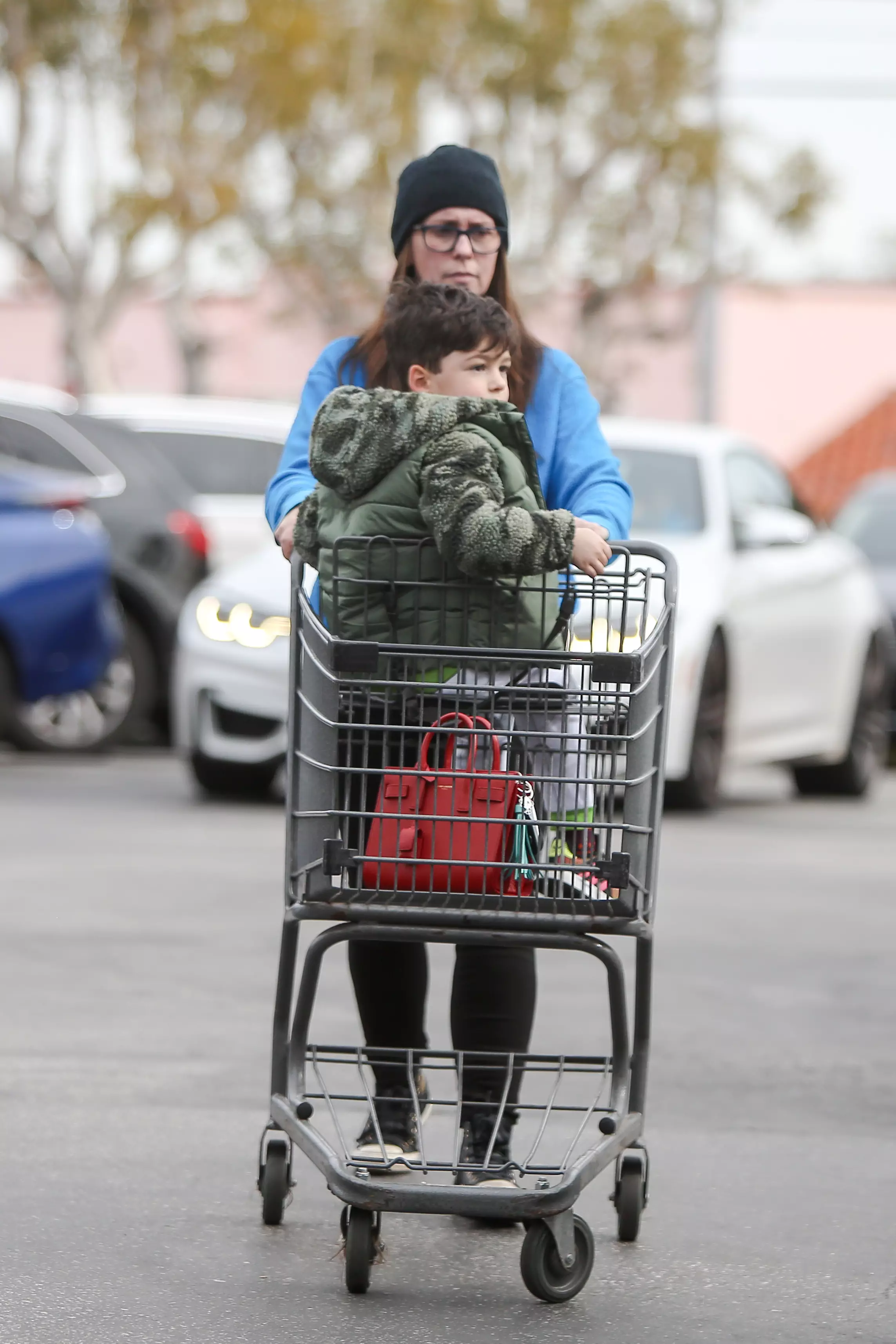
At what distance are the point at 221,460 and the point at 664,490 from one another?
3.90 metres

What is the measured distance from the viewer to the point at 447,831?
3.81m

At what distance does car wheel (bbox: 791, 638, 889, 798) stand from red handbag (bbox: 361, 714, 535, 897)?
28.0 feet

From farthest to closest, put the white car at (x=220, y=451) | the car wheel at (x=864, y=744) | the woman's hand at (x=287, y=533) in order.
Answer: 1. the white car at (x=220, y=451)
2. the car wheel at (x=864, y=744)
3. the woman's hand at (x=287, y=533)

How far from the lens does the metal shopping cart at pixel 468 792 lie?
3770 millimetres

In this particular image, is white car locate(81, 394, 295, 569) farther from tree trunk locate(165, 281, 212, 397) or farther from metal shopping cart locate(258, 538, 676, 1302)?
tree trunk locate(165, 281, 212, 397)

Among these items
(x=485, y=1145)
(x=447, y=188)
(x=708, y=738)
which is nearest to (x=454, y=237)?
(x=447, y=188)

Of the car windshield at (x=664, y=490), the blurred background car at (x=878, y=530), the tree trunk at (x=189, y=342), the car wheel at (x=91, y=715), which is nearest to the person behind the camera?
the car windshield at (x=664, y=490)

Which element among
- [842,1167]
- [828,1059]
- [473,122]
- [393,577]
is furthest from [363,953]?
[473,122]

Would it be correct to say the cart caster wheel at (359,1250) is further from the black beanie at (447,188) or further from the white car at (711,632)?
the white car at (711,632)

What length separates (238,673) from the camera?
10.0 m

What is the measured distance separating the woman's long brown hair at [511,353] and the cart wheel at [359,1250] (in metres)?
1.35

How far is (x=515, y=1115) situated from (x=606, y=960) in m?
0.45

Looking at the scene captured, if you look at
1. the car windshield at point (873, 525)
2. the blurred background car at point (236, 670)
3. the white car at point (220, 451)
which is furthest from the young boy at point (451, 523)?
the car windshield at point (873, 525)

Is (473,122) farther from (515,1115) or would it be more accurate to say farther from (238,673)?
(515,1115)
